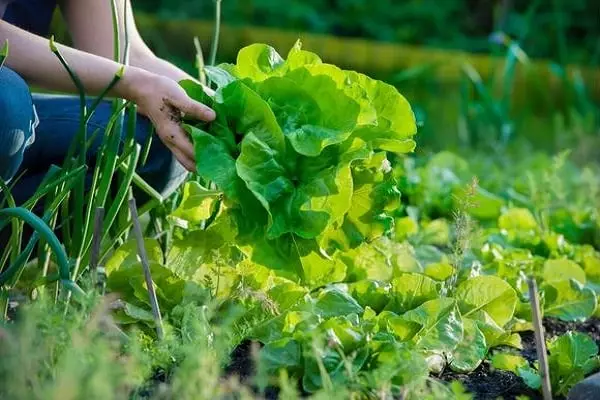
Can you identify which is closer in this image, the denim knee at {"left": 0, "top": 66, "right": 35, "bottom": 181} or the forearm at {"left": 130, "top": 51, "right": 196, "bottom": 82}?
the denim knee at {"left": 0, "top": 66, "right": 35, "bottom": 181}

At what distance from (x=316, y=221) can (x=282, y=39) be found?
13.1 ft

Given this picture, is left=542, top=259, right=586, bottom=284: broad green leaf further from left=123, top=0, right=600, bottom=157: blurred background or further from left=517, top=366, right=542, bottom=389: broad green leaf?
left=123, top=0, right=600, bottom=157: blurred background

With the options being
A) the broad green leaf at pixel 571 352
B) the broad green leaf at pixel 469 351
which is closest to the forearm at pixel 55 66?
the broad green leaf at pixel 469 351

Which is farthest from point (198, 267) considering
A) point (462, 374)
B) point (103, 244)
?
point (462, 374)

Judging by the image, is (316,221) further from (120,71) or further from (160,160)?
(160,160)

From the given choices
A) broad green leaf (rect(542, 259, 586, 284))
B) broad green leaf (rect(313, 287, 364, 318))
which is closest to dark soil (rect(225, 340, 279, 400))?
broad green leaf (rect(313, 287, 364, 318))

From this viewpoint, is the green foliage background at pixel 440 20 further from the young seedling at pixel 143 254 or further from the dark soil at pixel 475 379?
the young seedling at pixel 143 254

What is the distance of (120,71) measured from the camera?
1841mm

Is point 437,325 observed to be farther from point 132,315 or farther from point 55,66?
point 55,66

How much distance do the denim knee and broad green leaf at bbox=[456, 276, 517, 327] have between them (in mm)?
787

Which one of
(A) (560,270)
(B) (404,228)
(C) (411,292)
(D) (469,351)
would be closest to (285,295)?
(C) (411,292)

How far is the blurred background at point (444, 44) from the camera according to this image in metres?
5.03

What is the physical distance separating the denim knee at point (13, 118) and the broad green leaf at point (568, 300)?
3.35 ft

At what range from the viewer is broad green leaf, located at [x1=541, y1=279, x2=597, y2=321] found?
2312 mm
